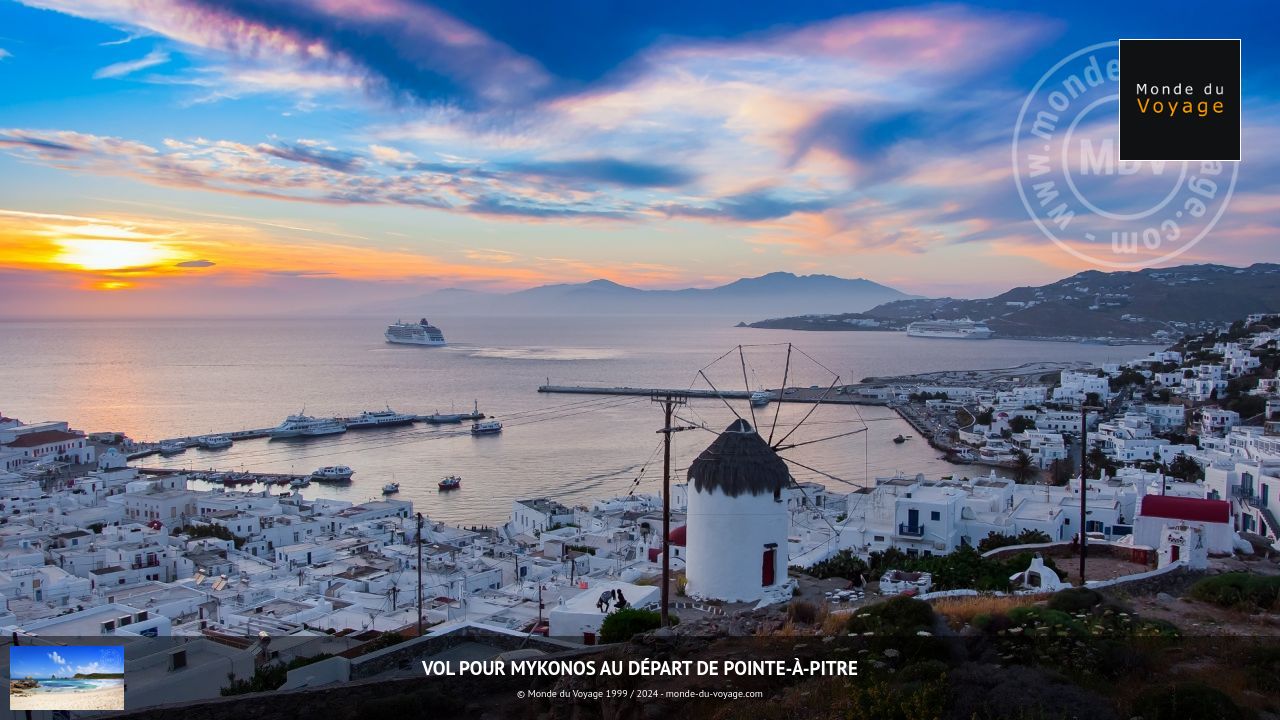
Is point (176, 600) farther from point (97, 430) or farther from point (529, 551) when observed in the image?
point (97, 430)

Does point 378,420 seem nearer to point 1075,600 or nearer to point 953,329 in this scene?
point 1075,600

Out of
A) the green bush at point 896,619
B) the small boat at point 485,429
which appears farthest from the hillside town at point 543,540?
the small boat at point 485,429

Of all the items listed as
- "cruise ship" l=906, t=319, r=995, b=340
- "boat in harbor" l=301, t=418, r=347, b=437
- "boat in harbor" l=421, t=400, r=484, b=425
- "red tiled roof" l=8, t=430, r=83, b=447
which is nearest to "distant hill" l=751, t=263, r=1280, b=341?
"cruise ship" l=906, t=319, r=995, b=340

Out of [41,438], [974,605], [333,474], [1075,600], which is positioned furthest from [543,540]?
[41,438]

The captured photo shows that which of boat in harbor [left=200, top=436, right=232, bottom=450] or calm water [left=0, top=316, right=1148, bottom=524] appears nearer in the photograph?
calm water [left=0, top=316, right=1148, bottom=524]

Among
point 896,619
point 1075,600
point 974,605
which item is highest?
point 896,619

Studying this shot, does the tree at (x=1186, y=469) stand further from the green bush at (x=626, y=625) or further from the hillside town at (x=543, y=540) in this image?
the green bush at (x=626, y=625)

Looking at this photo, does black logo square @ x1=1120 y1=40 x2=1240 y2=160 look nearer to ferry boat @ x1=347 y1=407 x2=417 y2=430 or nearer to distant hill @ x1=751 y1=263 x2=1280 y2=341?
ferry boat @ x1=347 y1=407 x2=417 y2=430
